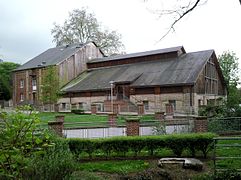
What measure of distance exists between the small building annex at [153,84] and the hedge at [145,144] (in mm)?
16811

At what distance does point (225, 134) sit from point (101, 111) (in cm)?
2244

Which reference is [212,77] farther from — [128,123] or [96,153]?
[96,153]

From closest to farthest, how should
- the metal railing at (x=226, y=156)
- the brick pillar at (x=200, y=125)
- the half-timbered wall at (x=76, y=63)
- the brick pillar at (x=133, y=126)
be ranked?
the metal railing at (x=226, y=156)
the brick pillar at (x=133, y=126)
the brick pillar at (x=200, y=125)
the half-timbered wall at (x=76, y=63)

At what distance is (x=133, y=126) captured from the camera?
48.6ft

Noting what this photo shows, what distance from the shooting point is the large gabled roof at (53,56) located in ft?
160

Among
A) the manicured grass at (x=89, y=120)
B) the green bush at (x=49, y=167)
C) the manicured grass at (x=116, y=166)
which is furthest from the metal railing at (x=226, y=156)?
the manicured grass at (x=89, y=120)

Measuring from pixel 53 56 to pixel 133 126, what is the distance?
39523 mm

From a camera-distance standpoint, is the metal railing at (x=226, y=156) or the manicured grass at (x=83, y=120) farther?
the manicured grass at (x=83, y=120)

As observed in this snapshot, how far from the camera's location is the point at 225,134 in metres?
17.7

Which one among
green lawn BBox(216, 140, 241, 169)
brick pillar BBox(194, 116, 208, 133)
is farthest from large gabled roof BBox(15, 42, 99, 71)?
green lawn BBox(216, 140, 241, 169)

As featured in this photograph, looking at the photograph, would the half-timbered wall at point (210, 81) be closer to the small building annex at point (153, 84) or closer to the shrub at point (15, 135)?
the small building annex at point (153, 84)

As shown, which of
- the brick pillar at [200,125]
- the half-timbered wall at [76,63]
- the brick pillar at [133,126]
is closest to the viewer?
the brick pillar at [133,126]

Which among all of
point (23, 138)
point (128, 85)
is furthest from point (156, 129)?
point (128, 85)

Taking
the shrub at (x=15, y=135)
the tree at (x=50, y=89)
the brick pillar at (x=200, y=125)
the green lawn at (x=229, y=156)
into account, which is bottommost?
the green lawn at (x=229, y=156)
